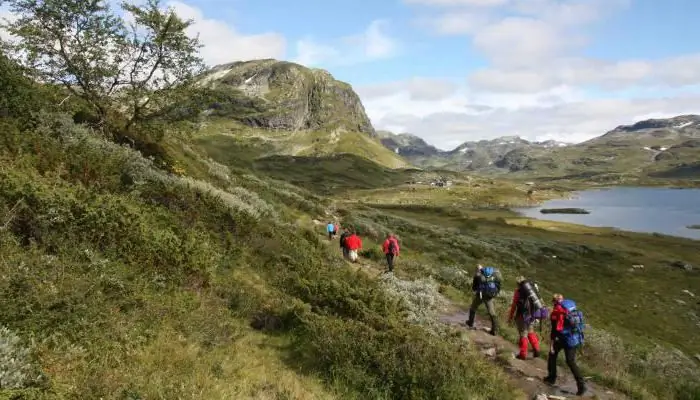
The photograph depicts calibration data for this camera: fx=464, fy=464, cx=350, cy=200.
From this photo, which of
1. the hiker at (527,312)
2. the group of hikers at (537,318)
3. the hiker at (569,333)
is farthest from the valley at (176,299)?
the hiker at (569,333)

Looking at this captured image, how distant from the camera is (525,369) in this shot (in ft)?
42.9

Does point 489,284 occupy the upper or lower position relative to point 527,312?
upper

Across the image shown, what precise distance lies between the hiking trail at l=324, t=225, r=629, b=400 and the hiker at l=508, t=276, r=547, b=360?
42cm

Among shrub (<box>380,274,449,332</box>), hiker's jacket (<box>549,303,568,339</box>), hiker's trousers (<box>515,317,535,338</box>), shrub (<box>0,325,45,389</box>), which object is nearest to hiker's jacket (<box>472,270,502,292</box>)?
shrub (<box>380,274,449,332</box>)

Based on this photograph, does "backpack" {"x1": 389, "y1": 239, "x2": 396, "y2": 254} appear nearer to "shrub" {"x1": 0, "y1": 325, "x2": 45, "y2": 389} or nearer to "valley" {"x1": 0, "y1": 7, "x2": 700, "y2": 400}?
"valley" {"x1": 0, "y1": 7, "x2": 700, "y2": 400}

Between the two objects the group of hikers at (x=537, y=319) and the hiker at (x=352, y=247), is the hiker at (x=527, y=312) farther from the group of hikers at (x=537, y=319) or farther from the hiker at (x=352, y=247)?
the hiker at (x=352, y=247)

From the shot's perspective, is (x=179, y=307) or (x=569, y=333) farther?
(x=569, y=333)

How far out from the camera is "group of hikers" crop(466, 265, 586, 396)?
38.0 feet

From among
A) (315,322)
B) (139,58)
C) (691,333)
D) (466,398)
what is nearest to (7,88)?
(139,58)

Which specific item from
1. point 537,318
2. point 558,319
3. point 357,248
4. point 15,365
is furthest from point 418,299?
point 15,365

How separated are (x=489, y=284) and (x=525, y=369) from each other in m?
3.36

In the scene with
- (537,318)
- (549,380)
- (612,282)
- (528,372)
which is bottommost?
(612,282)

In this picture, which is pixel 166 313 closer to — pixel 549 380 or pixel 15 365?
pixel 15 365

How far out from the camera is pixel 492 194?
194 meters
